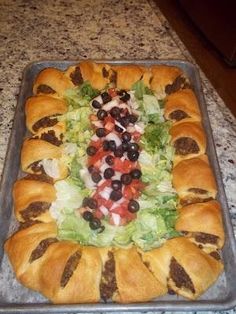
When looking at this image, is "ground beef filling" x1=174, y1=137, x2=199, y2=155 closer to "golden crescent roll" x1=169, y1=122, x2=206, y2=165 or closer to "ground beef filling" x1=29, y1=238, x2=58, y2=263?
"golden crescent roll" x1=169, y1=122, x2=206, y2=165

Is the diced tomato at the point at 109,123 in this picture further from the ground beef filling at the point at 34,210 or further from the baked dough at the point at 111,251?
the ground beef filling at the point at 34,210

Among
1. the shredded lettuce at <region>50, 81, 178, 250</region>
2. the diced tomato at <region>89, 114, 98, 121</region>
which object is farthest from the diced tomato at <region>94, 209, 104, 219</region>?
the diced tomato at <region>89, 114, 98, 121</region>

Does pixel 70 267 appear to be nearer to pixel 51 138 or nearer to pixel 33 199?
pixel 33 199

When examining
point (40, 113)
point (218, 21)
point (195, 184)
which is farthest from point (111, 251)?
point (218, 21)

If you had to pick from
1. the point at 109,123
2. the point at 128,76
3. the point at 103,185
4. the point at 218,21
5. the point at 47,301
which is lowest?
the point at 47,301

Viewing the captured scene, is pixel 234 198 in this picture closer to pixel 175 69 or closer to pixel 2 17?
pixel 175 69

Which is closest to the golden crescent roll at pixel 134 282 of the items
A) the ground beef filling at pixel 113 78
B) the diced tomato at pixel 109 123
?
the diced tomato at pixel 109 123

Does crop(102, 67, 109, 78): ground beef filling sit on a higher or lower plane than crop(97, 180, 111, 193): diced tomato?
higher
